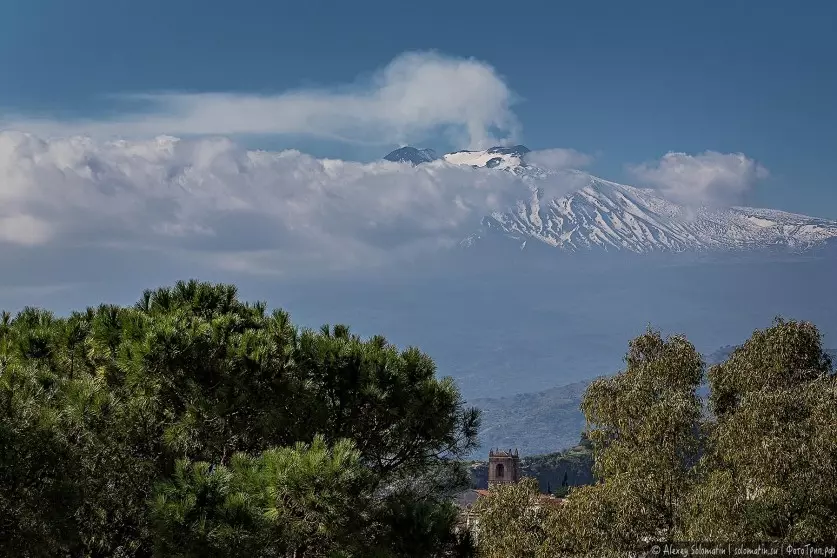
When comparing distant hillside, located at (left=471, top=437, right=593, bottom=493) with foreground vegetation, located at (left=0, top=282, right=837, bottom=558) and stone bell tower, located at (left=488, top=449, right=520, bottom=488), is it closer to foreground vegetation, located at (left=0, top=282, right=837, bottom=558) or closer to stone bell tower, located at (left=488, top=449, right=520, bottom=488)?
stone bell tower, located at (left=488, top=449, right=520, bottom=488)

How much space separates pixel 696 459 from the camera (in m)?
21.3

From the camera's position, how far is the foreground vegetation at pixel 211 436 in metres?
14.2

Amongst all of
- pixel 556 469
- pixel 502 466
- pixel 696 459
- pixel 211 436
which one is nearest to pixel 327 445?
pixel 211 436

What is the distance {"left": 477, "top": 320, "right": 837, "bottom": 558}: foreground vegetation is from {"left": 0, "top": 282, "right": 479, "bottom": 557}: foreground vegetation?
2.78m

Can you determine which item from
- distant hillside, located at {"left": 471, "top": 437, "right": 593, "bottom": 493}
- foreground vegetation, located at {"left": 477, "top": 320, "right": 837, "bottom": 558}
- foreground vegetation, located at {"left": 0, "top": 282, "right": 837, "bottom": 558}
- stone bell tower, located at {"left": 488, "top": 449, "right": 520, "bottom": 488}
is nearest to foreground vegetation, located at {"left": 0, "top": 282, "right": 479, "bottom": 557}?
foreground vegetation, located at {"left": 0, "top": 282, "right": 837, "bottom": 558}

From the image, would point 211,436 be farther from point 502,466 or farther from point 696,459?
point 502,466

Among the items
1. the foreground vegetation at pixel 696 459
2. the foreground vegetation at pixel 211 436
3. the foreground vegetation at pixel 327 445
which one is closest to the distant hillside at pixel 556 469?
the foreground vegetation at pixel 696 459

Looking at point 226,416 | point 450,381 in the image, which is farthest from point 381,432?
point 226,416

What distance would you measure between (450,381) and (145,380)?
6.62 meters

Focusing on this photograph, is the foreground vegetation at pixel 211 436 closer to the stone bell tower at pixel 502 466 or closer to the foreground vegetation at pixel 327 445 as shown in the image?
the foreground vegetation at pixel 327 445

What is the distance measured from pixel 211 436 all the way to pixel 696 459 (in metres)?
10.4

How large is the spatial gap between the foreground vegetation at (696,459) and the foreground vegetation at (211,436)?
2782 millimetres

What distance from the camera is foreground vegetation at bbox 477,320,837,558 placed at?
1789 centimetres

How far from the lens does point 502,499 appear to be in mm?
22625
